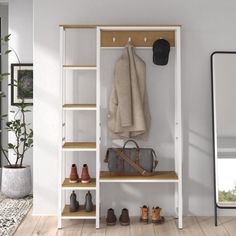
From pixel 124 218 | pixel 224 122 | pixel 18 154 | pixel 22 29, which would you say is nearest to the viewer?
pixel 124 218

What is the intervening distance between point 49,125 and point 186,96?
4.23 ft

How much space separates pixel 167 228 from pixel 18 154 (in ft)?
6.67

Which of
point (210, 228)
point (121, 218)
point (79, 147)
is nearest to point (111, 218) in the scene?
point (121, 218)

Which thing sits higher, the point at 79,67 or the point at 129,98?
the point at 79,67

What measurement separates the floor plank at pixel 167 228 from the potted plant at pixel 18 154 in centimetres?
172

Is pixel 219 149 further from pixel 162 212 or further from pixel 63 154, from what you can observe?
pixel 63 154

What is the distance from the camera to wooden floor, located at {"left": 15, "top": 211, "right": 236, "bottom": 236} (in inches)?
154

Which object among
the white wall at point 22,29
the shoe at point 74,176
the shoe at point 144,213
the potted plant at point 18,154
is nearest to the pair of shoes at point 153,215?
the shoe at point 144,213

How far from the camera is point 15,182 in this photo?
5.12m

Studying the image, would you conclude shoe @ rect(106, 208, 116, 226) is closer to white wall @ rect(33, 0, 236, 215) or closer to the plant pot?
white wall @ rect(33, 0, 236, 215)

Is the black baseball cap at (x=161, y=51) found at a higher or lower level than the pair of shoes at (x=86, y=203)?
higher

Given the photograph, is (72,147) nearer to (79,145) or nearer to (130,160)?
(79,145)

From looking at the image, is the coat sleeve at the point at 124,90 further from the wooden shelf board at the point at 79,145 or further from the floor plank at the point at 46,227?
the floor plank at the point at 46,227

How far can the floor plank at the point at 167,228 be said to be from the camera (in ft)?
12.9
